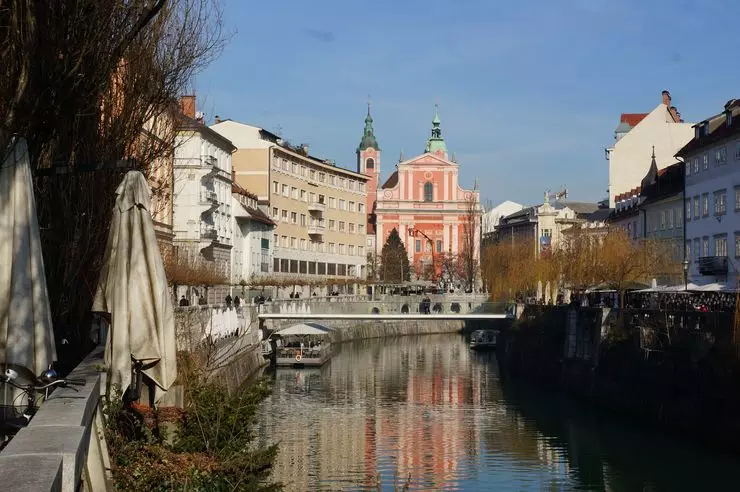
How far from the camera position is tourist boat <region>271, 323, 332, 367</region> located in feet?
198

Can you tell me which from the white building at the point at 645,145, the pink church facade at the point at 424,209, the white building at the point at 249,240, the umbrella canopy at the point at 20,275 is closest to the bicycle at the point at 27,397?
the umbrella canopy at the point at 20,275

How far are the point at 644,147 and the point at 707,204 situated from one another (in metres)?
28.7

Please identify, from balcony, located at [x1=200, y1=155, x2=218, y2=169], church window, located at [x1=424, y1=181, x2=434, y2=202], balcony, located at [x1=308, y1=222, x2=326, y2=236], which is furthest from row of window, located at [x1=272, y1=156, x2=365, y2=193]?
balcony, located at [x1=200, y1=155, x2=218, y2=169]

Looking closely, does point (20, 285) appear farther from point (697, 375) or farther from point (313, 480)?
point (697, 375)

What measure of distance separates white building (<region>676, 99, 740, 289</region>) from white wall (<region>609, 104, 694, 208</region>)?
71.4 ft

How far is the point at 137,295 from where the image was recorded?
11.4 metres

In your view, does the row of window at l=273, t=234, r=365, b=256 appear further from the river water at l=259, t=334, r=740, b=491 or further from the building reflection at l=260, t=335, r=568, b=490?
the river water at l=259, t=334, r=740, b=491

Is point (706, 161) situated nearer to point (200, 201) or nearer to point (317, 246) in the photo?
point (200, 201)

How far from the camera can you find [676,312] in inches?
1480

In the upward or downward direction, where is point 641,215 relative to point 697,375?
upward

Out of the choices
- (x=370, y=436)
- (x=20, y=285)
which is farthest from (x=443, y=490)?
(x=20, y=285)

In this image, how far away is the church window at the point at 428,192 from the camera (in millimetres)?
124719

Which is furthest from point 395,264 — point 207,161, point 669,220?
point 669,220

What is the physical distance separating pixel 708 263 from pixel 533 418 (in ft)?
52.8
